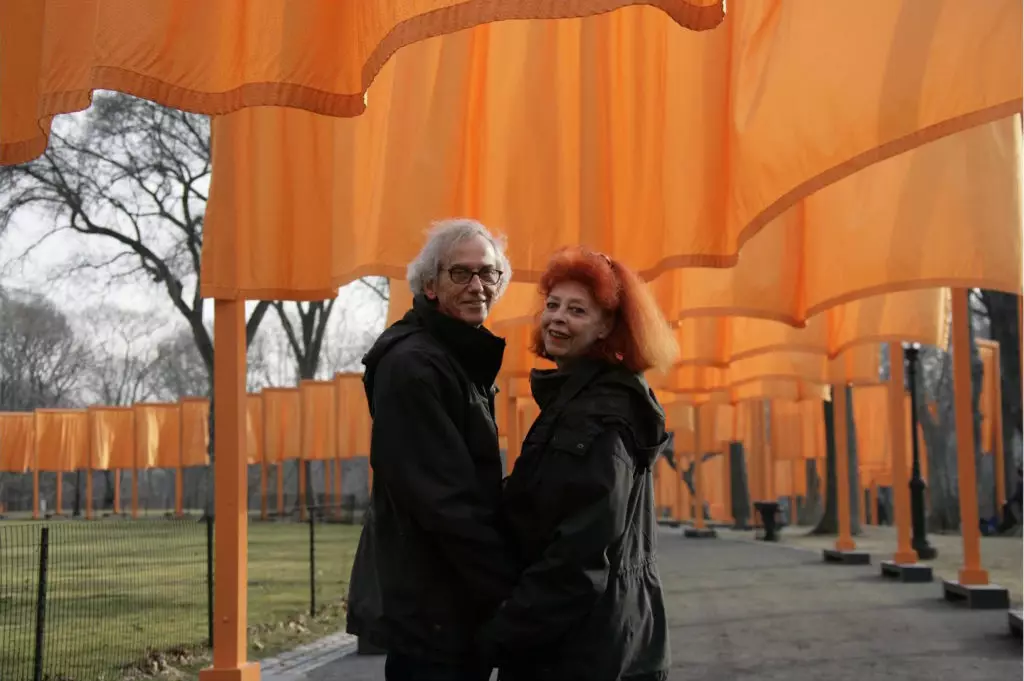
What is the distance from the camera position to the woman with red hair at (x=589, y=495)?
8.65 ft

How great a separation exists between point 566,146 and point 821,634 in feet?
17.7

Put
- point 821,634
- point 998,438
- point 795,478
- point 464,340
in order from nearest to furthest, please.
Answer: point 464,340 < point 821,634 < point 998,438 < point 795,478

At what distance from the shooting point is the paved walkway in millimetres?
7195

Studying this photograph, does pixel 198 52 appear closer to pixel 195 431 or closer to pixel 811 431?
pixel 811 431

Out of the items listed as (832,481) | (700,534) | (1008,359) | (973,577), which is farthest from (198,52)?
(1008,359)

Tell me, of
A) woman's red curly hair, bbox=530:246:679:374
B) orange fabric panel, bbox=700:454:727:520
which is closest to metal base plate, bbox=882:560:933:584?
woman's red curly hair, bbox=530:246:679:374

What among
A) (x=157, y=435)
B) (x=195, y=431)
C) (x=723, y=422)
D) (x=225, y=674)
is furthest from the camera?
(x=195, y=431)

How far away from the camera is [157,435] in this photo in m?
36.5

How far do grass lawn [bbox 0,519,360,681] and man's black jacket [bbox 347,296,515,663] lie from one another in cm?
433

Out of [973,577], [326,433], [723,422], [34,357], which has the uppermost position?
[34,357]

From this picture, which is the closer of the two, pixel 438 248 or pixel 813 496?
pixel 438 248

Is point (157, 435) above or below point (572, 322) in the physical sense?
above

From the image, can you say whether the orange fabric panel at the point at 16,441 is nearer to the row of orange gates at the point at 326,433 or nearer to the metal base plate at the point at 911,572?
the row of orange gates at the point at 326,433

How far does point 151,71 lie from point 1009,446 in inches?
1125
